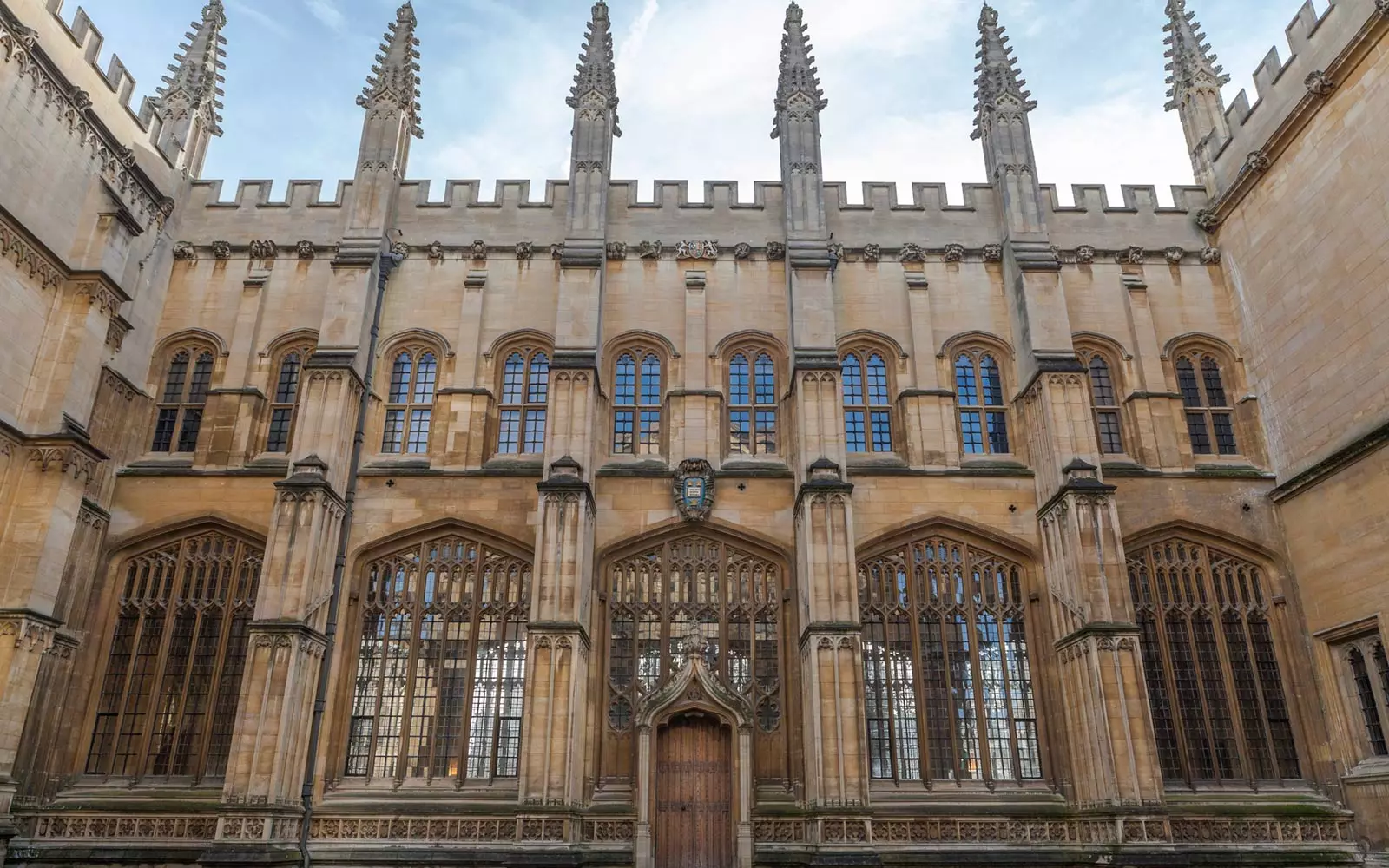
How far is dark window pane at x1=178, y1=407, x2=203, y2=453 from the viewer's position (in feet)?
61.0

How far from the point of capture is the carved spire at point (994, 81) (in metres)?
21.0

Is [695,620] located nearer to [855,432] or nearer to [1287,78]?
[855,432]

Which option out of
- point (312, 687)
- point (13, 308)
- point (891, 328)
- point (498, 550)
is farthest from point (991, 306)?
point (13, 308)

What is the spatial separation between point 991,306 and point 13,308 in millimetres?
18597

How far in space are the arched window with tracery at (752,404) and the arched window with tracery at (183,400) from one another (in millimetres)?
11145

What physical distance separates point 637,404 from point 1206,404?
1214 cm

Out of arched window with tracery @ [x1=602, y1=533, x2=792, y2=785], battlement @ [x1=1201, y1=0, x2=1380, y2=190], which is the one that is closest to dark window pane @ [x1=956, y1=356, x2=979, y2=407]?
arched window with tracery @ [x1=602, y1=533, x2=792, y2=785]

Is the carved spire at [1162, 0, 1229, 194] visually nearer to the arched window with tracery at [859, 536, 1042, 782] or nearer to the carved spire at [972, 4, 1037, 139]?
the carved spire at [972, 4, 1037, 139]

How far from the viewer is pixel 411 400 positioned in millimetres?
18969

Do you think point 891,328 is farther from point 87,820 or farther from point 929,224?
point 87,820

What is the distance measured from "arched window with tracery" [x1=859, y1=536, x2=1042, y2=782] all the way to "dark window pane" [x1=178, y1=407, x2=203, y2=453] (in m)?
14.1

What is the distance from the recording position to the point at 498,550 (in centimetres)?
1739

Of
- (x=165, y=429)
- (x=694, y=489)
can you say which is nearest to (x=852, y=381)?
(x=694, y=489)

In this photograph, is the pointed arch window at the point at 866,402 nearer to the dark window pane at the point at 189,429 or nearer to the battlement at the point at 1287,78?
the battlement at the point at 1287,78
